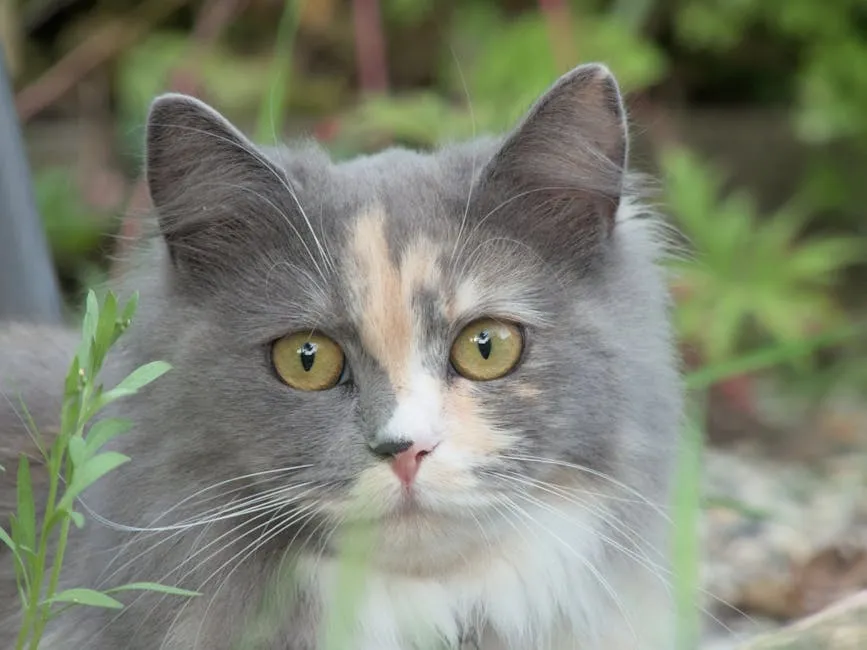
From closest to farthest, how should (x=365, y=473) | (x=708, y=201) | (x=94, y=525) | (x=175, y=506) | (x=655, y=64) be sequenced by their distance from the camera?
(x=365, y=473) → (x=175, y=506) → (x=94, y=525) → (x=708, y=201) → (x=655, y=64)

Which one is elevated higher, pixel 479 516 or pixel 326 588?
pixel 479 516

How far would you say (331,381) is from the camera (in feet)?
5.50

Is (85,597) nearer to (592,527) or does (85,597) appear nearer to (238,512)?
(238,512)

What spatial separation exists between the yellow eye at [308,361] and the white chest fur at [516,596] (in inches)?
9.5

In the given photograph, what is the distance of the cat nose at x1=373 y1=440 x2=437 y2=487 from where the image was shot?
1.55 meters

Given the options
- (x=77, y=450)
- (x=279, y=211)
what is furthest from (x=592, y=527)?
(x=77, y=450)

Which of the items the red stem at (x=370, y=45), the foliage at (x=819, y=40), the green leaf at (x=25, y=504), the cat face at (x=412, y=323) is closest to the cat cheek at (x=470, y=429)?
the cat face at (x=412, y=323)

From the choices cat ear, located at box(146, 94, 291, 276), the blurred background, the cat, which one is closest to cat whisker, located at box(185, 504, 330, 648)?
the cat

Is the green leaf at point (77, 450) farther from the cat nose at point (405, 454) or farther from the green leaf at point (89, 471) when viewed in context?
the cat nose at point (405, 454)

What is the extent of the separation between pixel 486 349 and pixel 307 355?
0.23 meters

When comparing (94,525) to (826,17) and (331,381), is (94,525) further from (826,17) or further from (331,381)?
(826,17)

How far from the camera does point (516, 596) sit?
1779mm

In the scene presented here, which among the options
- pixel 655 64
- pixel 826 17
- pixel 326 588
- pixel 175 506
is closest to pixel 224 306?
pixel 175 506

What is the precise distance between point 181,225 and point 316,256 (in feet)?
0.68
